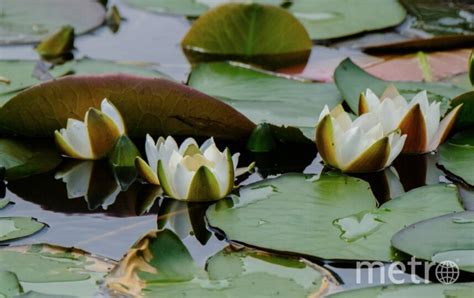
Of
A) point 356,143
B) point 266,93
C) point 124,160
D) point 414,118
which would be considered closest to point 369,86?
point 266,93

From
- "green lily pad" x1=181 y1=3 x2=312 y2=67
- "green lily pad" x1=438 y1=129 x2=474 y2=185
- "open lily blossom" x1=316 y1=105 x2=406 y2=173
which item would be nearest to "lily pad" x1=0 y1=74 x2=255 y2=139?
"open lily blossom" x1=316 y1=105 x2=406 y2=173

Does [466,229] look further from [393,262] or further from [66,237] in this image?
[66,237]

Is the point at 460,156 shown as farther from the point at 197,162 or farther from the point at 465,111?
the point at 197,162

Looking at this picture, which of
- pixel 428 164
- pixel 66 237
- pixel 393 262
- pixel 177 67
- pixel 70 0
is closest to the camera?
pixel 393 262

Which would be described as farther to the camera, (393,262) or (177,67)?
(177,67)

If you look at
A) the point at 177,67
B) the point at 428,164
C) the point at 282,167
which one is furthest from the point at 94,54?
the point at 428,164

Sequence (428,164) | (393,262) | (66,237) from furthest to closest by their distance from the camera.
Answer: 1. (428,164)
2. (66,237)
3. (393,262)

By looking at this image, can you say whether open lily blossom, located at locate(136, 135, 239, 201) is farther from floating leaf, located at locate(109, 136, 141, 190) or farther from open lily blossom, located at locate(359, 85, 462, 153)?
open lily blossom, located at locate(359, 85, 462, 153)
